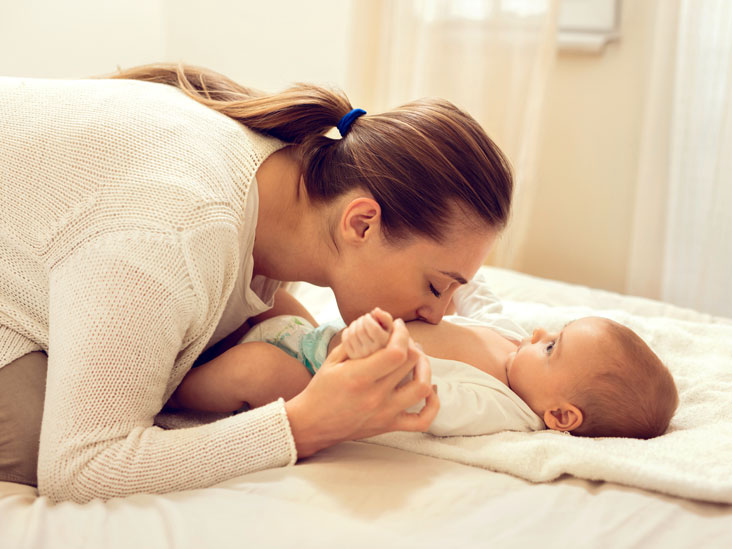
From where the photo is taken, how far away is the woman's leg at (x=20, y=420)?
1004 mm

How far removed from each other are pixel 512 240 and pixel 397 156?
5.68 ft

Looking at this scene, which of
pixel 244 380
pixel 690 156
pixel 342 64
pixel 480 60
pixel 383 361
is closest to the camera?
pixel 383 361

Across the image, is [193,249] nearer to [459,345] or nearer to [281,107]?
[281,107]

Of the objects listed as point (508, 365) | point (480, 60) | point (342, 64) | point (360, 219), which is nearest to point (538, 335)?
point (508, 365)

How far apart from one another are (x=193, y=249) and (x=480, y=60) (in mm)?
2008

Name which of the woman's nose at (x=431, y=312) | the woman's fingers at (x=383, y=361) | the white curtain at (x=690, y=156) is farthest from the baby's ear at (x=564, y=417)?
the white curtain at (x=690, y=156)

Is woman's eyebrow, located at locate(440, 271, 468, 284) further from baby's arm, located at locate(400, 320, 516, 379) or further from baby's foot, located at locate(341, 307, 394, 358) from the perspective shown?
baby's foot, located at locate(341, 307, 394, 358)

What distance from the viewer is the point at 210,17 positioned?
328 centimetres

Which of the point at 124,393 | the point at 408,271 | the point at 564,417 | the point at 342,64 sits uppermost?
the point at 342,64

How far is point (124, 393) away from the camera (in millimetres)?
916

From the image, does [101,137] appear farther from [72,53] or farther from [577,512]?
[72,53]

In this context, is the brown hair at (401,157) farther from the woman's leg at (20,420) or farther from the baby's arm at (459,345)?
the woman's leg at (20,420)

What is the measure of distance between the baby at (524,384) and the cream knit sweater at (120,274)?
0.33 ft

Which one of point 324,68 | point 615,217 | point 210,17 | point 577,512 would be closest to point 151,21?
point 210,17
